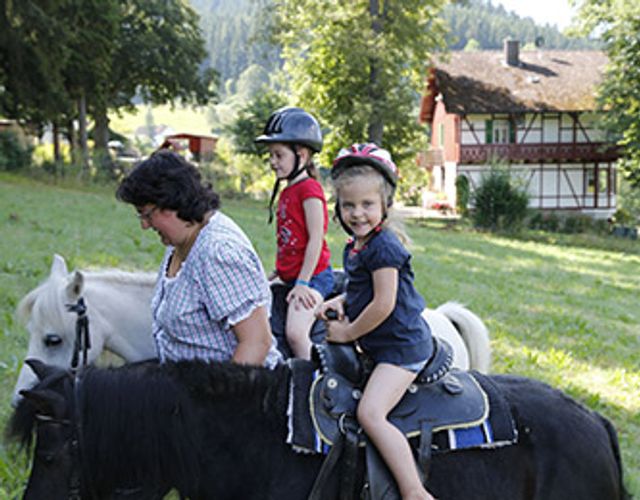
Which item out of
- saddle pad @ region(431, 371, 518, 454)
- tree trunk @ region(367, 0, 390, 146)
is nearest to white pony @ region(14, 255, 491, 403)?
saddle pad @ region(431, 371, 518, 454)

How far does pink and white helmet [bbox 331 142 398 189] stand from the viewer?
308 cm

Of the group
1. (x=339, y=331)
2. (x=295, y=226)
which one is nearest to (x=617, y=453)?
(x=339, y=331)

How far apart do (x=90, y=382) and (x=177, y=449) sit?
1.27 feet

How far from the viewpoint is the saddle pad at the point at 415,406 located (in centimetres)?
281

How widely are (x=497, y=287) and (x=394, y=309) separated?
511 inches

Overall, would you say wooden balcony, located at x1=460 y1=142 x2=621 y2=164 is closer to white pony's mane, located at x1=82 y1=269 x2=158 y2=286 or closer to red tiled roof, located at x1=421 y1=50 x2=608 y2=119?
red tiled roof, located at x1=421 y1=50 x2=608 y2=119

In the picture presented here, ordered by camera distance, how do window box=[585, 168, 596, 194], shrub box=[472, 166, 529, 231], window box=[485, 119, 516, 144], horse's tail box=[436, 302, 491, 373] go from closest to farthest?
horse's tail box=[436, 302, 491, 373] → shrub box=[472, 166, 529, 231] → window box=[485, 119, 516, 144] → window box=[585, 168, 596, 194]

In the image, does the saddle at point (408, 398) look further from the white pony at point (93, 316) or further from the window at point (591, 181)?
the window at point (591, 181)

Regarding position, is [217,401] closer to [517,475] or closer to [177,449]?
[177,449]

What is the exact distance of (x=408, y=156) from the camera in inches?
1547

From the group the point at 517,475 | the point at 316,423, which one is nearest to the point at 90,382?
the point at 316,423

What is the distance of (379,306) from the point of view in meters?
2.90

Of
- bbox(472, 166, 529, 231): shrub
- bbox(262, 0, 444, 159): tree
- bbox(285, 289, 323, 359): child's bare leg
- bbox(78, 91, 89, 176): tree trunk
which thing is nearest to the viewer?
bbox(285, 289, 323, 359): child's bare leg

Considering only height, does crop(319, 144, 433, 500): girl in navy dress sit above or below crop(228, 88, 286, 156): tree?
below
